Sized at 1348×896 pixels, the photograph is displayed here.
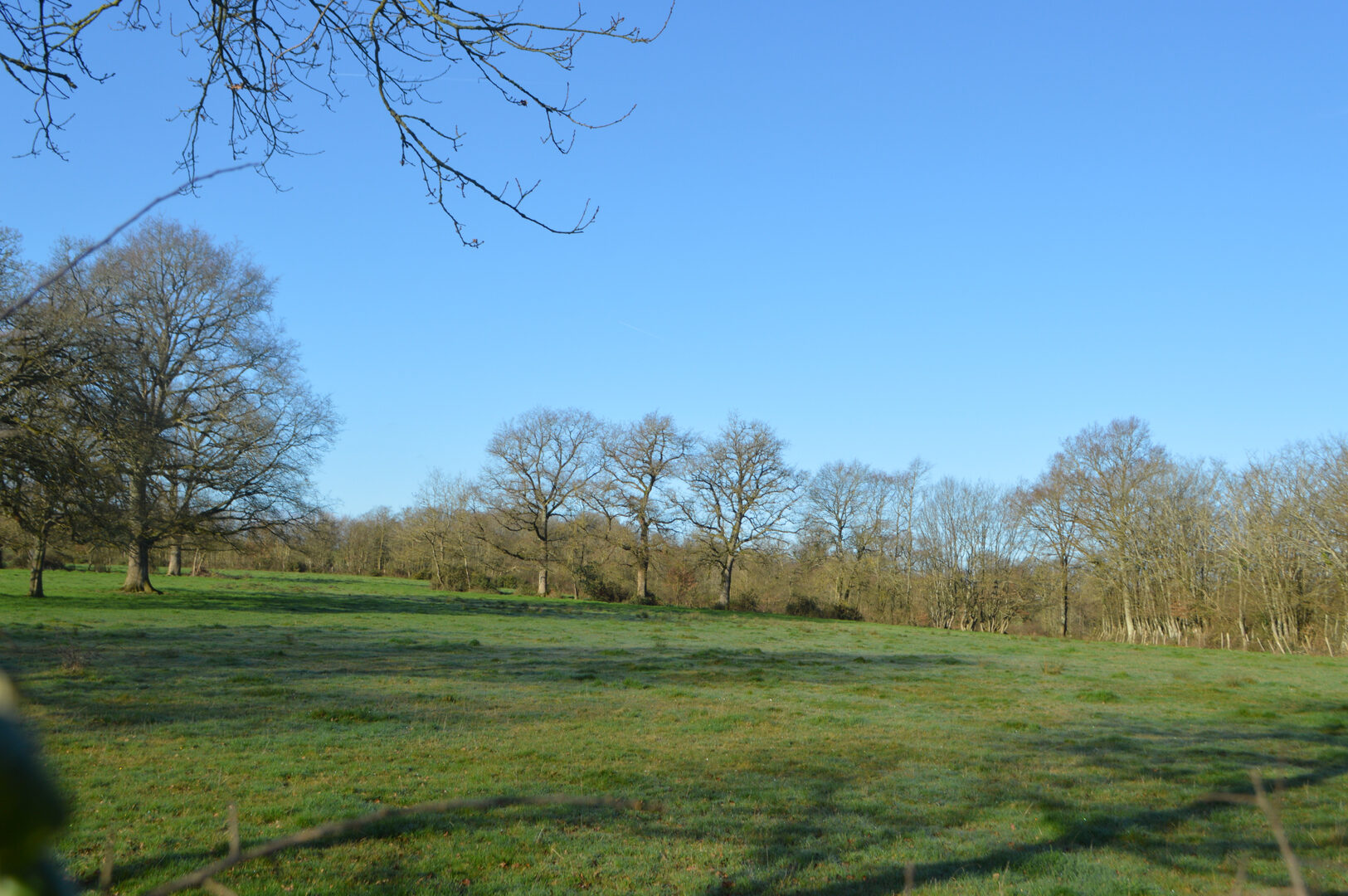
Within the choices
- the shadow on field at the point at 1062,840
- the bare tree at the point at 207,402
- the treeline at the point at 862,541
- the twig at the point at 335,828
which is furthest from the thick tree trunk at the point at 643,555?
the twig at the point at 335,828

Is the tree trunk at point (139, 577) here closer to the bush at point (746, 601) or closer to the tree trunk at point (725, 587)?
the tree trunk at point (725, 587)

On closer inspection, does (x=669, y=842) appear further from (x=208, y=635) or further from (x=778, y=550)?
(x=778, y=550)

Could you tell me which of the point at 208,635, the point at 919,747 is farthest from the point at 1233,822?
the point at 208,635

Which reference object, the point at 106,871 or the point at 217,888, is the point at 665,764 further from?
the point at 106,871

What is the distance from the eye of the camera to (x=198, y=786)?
676cm

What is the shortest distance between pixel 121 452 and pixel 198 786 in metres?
14.4

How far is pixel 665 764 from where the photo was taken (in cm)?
853

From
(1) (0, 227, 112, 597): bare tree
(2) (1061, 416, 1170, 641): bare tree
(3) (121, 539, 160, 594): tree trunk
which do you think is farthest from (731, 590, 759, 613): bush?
(1) (0, 227, 112, 597): bare tree

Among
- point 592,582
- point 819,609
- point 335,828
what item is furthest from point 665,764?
point 819,609

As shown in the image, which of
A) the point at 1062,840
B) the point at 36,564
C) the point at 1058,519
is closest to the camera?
the point at 1062,840

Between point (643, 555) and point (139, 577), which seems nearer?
point (139, 577)

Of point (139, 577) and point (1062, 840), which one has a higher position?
point (139, 577)

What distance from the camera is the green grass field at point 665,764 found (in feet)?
18.1

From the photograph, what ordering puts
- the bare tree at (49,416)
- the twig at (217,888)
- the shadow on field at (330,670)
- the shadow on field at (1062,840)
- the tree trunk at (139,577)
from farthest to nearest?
the tree trunk at (139,577)
the bare tree at (49,416)
the shadow on field at (330,670)
the shadow on field at (1062,840)
the twig at (217,888)
